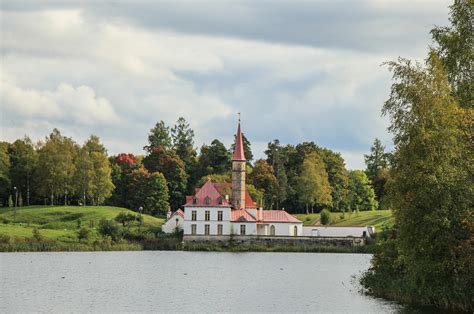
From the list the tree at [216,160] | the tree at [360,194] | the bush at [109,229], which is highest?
the tree at [216,160]

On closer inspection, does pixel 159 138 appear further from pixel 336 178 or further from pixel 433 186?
pixel 433 186

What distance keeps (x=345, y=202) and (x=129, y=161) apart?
3072 cm

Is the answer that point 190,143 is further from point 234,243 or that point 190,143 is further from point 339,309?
point 339,309

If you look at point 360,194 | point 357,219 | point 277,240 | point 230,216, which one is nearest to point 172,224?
point 230,216

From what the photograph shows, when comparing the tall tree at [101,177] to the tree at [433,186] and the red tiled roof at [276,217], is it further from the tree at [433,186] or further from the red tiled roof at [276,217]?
the tree at [433,186]

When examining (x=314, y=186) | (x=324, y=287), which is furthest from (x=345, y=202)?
(x=324, y=287)

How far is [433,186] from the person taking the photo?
2678 centimetres

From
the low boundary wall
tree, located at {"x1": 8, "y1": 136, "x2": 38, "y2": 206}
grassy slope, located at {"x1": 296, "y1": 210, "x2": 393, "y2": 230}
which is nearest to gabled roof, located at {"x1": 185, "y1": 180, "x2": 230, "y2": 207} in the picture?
the low boundary wall

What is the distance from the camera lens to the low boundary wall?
254ft

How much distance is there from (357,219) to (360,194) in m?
16.1

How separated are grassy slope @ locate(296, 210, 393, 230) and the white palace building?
30.5 ft

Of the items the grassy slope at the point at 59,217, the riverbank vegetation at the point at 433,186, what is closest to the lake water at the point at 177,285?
the riverbank vegetation at the point at 433,186

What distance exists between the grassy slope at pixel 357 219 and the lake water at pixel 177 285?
→ 95.3 feet

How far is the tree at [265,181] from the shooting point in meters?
105
